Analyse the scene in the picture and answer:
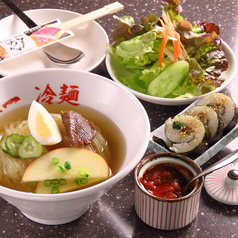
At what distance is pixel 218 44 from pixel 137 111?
83 centimetres

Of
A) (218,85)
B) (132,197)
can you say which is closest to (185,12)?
(218,85)

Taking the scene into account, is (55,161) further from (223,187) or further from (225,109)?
(225,109)

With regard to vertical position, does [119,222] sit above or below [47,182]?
below

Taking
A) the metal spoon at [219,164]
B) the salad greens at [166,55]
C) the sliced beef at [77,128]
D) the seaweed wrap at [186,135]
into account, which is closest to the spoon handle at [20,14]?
the salad greens at [166,55]

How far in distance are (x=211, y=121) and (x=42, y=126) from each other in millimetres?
601

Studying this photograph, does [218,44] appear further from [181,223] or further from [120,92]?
[181,223]

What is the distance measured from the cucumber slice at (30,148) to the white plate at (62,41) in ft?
2.12

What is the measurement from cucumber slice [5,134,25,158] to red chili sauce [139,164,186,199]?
386mm

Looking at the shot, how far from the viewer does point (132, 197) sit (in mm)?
→ 1439

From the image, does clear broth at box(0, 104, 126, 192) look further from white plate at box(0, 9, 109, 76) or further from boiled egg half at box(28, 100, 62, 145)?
white plate at box(0, 9, 109, 76)

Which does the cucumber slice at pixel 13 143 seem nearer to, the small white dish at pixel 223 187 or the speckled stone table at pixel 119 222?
the speckled stone table at pixel 119 222

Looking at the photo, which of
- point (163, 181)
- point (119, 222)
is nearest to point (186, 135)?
point (163, 181)

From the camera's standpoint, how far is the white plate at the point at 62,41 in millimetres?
2002

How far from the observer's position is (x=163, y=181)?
4.33ft
